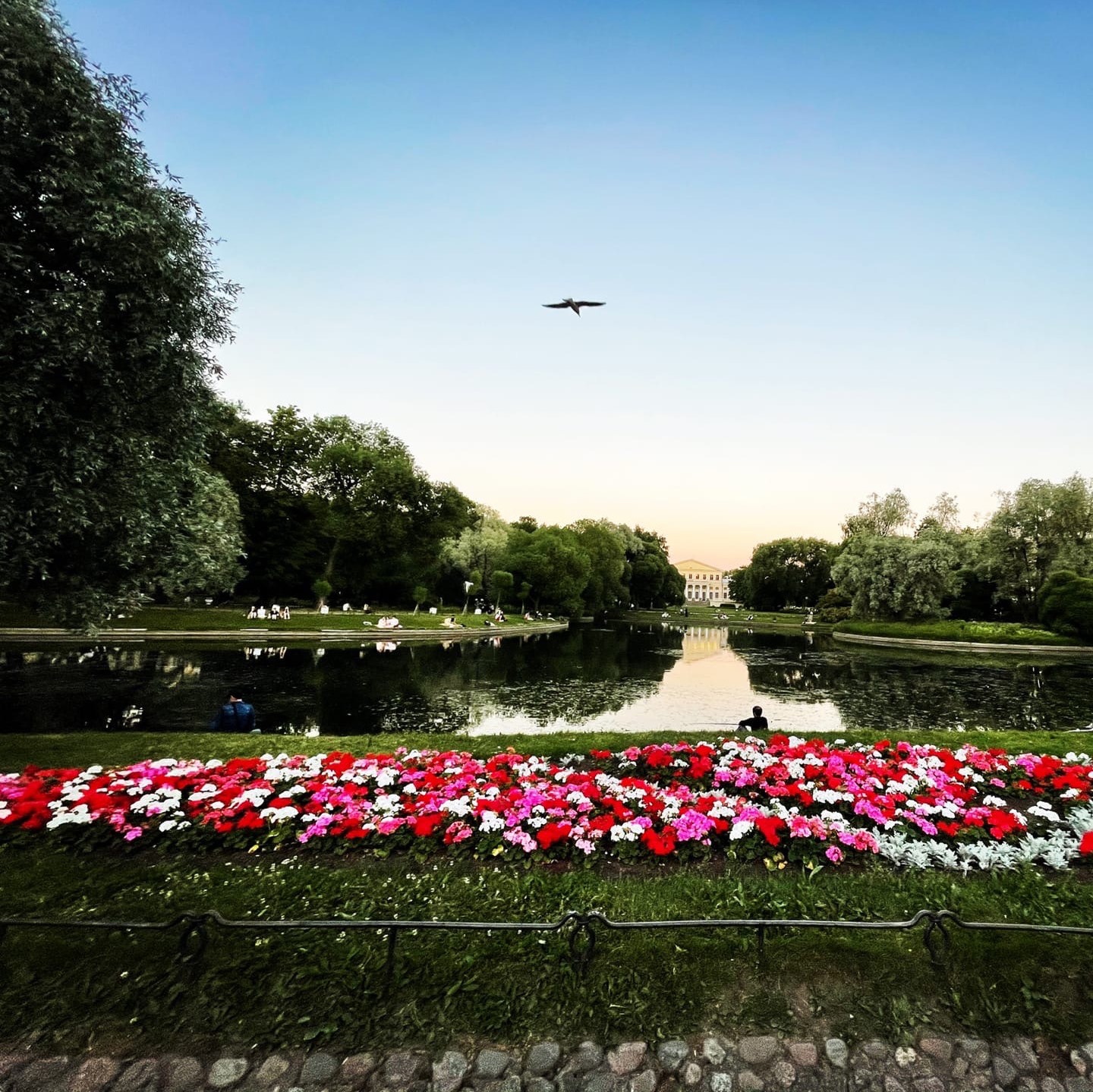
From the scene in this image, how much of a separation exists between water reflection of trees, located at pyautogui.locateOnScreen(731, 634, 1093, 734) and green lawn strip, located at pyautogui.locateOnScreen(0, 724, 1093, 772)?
219 cm

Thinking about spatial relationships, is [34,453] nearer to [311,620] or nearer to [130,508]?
[130,508]

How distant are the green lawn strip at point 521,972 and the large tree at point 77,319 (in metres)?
5.57

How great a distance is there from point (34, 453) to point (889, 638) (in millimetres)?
65416

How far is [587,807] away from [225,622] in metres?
41.9

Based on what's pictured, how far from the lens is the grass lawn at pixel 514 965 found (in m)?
4.32

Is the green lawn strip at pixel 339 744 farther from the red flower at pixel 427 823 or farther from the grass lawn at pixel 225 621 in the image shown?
the grass lawn at pixel 225 621

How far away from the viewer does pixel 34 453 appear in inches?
323

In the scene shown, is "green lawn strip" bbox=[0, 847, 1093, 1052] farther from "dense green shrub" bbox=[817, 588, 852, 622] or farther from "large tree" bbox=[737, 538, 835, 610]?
"large tree" bbox=[737, 538, 835, 610]

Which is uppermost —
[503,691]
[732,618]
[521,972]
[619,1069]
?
[521,972]

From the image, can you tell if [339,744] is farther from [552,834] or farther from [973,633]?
[973,633]

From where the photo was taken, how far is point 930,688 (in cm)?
2783

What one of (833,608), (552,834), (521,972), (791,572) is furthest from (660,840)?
(791,572)

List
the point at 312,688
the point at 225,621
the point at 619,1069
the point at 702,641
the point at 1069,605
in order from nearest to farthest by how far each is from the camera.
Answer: the point at 619,1069
the point at 312,688
the point at 225,621
the point at 1069,605
the point at 702,641

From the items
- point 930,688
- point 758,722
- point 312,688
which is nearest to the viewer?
point 758,722
